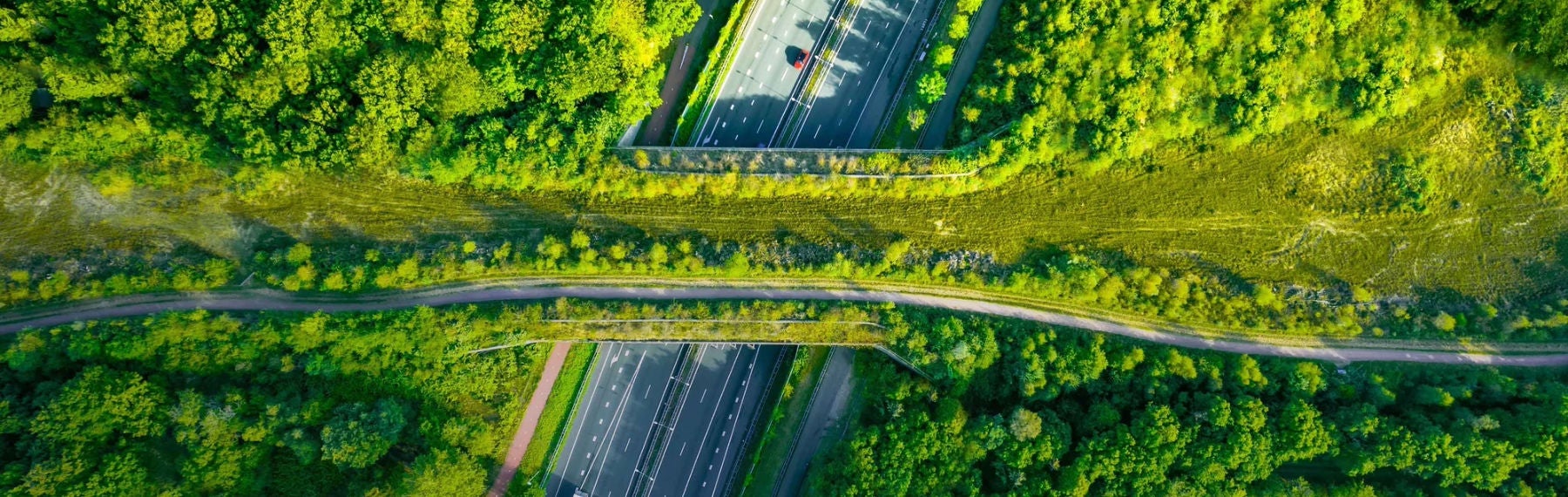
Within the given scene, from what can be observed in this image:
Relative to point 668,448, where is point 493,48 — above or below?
above

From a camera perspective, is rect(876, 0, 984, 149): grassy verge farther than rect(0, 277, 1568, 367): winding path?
Yes

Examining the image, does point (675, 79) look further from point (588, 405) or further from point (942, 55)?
point (588, 405)

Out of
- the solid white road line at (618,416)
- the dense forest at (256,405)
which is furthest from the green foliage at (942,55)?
the dense forest at (256,405)

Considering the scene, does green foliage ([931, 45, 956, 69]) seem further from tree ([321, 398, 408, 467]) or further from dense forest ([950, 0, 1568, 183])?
tree ([321, 398, 408, 467])

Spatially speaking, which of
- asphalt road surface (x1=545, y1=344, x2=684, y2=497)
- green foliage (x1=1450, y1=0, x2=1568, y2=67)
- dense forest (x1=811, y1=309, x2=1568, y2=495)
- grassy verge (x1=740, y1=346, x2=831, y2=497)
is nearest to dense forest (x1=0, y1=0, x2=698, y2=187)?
asphalt road surface (x1=545, y1=344, x2=684, y2=497)

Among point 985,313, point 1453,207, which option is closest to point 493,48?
point 985,313

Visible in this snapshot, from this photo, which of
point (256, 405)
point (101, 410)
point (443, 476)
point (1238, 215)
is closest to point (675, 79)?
point (443, 476)

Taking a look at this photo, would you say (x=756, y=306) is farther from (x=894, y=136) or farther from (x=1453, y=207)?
(x=1453, y=207)
